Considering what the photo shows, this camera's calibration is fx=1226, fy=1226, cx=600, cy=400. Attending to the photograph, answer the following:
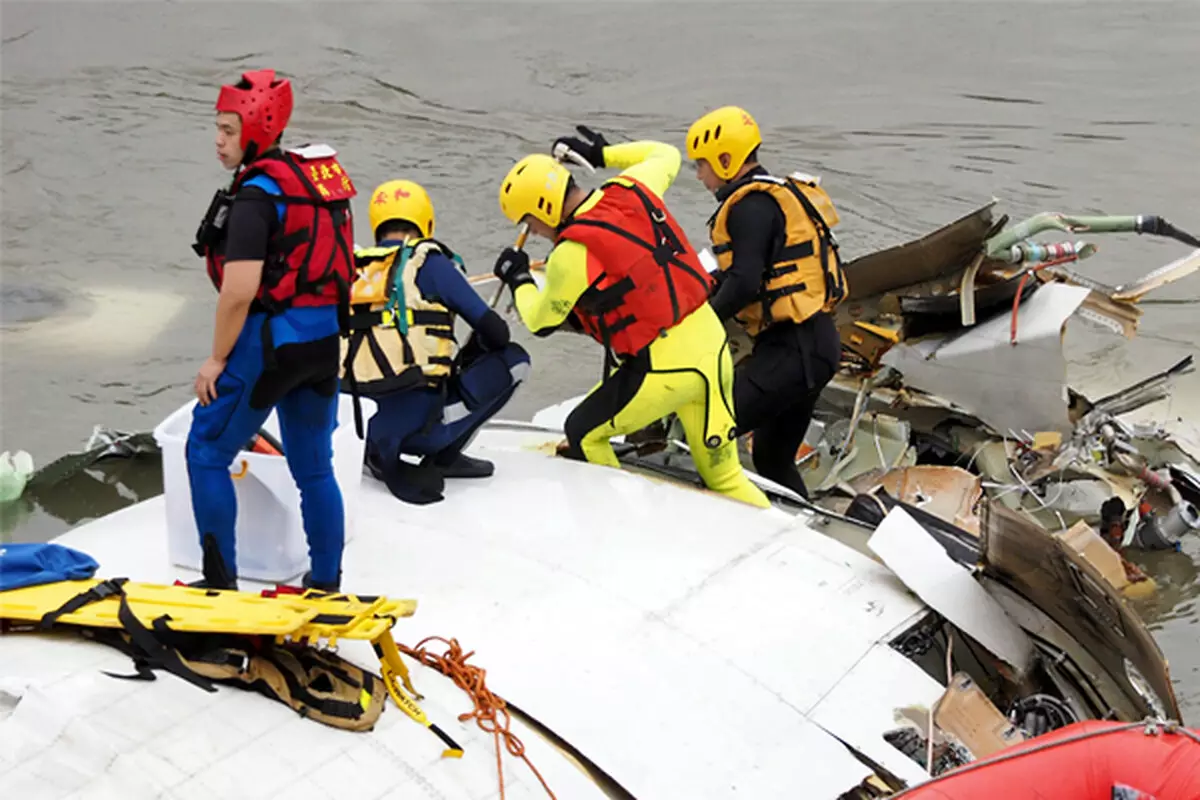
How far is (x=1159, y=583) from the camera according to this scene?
693 centimetres

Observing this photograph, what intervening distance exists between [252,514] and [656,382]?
1738 millimetres

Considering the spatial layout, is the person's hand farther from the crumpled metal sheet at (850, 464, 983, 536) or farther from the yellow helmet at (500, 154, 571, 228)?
the crumpled metal sheet at (850, 464, 983, 536)

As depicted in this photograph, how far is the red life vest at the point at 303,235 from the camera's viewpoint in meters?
3.65

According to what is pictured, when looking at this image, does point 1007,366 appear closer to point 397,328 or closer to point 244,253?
point 397,328

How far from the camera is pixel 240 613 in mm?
3156

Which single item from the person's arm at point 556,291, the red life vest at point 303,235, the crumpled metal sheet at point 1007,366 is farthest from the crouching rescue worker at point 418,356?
the crumpled metal sheet at point 1007,366

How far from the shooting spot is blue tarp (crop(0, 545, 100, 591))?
130 inches

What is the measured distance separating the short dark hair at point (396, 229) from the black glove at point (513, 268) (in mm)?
375

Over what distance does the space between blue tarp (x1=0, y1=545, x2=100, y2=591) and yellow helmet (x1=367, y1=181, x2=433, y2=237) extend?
2031 mm

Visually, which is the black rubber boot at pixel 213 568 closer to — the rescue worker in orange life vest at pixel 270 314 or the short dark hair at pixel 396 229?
the rescue worker in orange life vest at pixel 270 314

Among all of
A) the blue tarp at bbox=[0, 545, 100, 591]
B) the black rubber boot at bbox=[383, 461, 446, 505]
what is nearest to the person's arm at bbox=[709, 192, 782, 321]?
the black rubber boot at bbox=[383, 461, 446, 505]

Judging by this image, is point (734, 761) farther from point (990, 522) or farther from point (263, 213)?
point (263, 213)

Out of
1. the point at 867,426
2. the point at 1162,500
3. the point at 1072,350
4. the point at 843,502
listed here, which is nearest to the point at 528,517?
the point at 843,502

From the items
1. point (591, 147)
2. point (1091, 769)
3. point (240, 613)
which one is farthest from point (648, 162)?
point (1091, 769)
